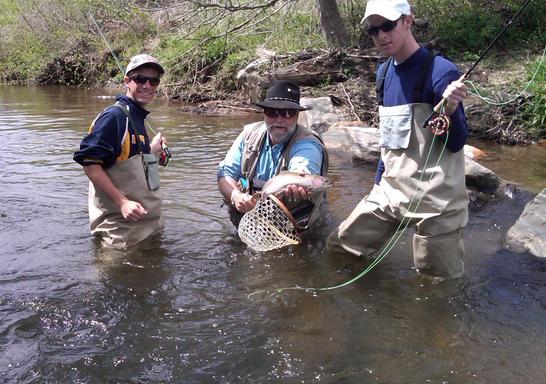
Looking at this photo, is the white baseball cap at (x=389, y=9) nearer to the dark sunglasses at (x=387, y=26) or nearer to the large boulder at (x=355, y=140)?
the dark sunglasses at (x=387, y=26)

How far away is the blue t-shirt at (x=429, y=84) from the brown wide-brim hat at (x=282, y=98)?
87 centimetres

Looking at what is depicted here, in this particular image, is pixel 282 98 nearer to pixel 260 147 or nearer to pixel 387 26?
pixel 260 147

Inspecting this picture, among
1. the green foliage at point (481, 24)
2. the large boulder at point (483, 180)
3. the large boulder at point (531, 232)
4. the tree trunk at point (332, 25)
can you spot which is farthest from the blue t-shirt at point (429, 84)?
the tree trunk at point (332, 25)

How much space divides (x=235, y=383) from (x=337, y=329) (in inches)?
35.4

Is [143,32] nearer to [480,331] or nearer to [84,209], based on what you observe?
[84,209]

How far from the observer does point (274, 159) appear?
496 centimetres

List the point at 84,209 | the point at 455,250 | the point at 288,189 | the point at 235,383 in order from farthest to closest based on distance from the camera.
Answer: the point at 84,209
the point at 288,189
the point at 455,250
the point at 235,383

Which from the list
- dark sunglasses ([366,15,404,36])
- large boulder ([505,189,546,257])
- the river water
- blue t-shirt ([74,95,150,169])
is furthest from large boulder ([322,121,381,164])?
blue t-shirt ([74,95,150,169])

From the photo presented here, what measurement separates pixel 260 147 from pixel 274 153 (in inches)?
6.0

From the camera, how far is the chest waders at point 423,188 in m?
3.89

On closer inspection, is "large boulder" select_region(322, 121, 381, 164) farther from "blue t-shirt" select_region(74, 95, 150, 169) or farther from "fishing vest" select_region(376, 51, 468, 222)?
"blue t-shirt" select_region(74, 95, 150, 169)

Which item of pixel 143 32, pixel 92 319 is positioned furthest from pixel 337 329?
pixel 143 32

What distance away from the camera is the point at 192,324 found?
385 centimetres

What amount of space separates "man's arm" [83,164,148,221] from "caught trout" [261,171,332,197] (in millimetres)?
1060
